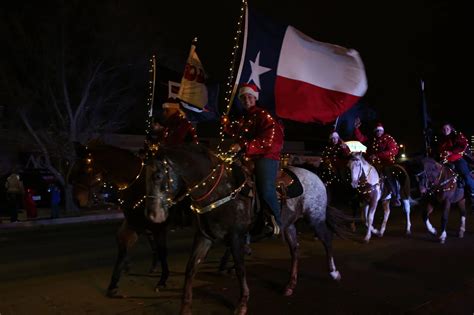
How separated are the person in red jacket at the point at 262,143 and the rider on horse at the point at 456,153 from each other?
8.00 metres

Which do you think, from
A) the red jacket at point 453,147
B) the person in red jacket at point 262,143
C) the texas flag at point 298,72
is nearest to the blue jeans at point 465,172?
the red jacket at point 453,147

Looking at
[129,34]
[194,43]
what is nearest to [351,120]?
[129,34]

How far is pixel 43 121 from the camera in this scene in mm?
24391

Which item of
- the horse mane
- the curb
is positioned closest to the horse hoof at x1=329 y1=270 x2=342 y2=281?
the horse mane

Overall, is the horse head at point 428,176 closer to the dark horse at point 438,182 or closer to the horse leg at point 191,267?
the dark horse at point 438,182

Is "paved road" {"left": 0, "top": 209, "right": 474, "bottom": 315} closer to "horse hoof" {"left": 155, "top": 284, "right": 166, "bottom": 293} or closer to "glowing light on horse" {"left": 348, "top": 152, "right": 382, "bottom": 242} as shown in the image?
"horse hoof" {"left": 155, "top": 284, "right": 166, "bottom": 293}

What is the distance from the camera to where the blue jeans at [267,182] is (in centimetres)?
712

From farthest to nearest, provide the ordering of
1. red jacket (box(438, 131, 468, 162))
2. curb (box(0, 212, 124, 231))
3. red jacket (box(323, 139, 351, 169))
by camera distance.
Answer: curb (box(0, 212, 124, 231)), red jacket (box(323, 139, 351, 169)), red jacket (box(438, 131, 468, 162))

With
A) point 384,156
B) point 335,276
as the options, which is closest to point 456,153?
point 384,156

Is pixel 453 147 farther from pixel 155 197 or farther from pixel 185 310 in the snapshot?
pixel 155 197

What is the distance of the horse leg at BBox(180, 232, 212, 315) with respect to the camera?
6.33 m

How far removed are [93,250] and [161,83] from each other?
4184 millimetres

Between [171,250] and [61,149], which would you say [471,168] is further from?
[61,149]

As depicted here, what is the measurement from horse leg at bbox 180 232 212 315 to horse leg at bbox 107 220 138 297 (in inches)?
60.2
